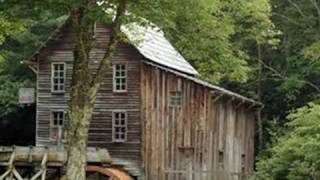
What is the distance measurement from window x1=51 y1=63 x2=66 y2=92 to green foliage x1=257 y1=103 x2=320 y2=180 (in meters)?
11.9

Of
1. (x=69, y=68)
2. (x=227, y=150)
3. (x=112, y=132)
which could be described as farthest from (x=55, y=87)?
Answer: (x=227, y=150)

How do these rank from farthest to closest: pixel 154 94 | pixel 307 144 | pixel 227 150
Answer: pixel 227 150 < pixel 154 94 < pixel 307 144

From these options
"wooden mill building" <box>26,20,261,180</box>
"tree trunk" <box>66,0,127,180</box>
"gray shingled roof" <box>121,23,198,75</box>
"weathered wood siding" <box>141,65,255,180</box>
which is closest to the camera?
"tree trunk" <box>66,0,127,180</box>

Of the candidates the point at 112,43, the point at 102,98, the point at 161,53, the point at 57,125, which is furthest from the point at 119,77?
the point at 112,43

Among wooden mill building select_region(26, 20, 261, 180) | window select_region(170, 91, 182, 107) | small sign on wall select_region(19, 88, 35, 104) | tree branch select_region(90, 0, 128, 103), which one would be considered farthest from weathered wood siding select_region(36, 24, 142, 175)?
tree branch select_region(90, 0, 128, 103)

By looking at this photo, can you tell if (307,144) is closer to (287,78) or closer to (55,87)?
(55,87)

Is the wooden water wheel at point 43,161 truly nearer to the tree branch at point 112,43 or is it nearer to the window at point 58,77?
the window at point 58,77

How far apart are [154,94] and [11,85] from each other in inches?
421

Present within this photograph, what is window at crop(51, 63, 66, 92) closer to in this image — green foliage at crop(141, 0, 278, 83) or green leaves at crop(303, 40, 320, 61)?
green foliage at crop(141, 0, 278, 83)

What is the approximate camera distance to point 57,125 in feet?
118

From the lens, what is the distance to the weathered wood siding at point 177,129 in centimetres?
3369

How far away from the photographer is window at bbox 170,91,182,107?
112ft

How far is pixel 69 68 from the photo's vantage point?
36.1m

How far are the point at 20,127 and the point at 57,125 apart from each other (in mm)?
7734
